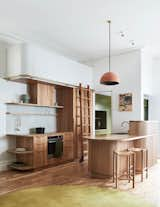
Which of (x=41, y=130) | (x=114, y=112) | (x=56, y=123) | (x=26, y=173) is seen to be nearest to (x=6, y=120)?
(x=41, y=130)

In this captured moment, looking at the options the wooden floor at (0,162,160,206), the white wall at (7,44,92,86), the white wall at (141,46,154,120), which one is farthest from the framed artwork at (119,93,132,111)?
the wooden floor at (0,162,160,206)

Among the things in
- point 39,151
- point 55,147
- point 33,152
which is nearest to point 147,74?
point 55,147

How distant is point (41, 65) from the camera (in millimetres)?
5879

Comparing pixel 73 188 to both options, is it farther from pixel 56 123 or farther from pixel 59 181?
pixel 56 123

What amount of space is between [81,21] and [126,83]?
309 cm

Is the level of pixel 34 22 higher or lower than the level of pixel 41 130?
higher

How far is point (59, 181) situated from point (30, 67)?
109 inches

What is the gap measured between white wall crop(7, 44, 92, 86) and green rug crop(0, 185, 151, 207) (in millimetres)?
2826

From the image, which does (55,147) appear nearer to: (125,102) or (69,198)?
(69,198)

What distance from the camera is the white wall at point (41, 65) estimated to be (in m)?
5.51

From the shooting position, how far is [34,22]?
5.18 meters

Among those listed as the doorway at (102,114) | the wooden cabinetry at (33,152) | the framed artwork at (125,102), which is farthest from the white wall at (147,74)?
the wooden cabinetry at (33,152)

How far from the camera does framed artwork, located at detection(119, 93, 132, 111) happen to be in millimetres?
7461

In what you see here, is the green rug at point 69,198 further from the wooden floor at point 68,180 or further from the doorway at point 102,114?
the doorway at point 102,114
